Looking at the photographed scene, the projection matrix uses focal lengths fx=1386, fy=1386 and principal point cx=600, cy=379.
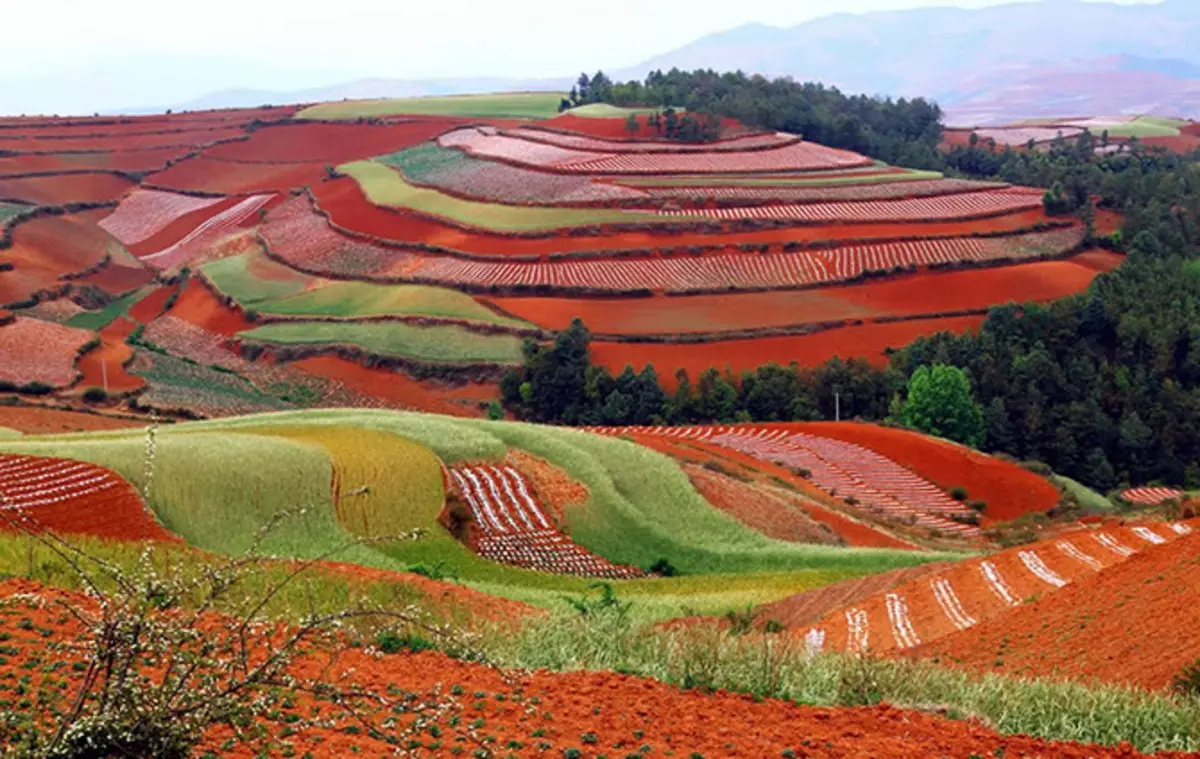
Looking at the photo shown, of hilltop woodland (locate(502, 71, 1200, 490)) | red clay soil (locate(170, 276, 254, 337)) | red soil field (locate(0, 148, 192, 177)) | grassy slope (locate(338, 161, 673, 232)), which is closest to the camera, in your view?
hilltop woodland (locate(502, 71, 1200, 490))

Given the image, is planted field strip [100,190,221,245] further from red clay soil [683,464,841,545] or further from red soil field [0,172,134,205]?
red clay soil [683,464,841,545]

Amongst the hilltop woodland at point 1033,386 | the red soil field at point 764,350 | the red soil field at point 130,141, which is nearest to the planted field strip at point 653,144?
the red soil field at point 764,350

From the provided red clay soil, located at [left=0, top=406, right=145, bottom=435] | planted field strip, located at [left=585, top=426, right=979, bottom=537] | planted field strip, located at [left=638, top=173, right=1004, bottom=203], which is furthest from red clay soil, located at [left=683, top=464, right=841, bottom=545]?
planted field strip, located at [left=638, top=173, right=1004, bottom=203]

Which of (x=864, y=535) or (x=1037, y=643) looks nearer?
(x=1037, y=643)

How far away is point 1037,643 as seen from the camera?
1670 cm

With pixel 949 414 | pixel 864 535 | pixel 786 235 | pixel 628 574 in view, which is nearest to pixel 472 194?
pixel 786 235

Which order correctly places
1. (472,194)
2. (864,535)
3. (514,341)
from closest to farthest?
(864,535)
(514,341)
(472,194)

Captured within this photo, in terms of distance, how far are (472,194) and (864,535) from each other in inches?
2258

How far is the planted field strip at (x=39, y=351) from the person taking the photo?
57312mm

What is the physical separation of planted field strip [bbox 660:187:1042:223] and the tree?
25195 millimetres

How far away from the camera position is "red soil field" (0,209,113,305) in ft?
253

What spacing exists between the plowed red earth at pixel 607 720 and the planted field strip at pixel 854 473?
2827 centimetres

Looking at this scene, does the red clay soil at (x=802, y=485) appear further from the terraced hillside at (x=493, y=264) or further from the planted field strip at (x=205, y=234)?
the planted field strip at (x=205, y=234)

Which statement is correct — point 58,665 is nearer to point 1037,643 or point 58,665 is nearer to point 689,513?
point 1037,643
